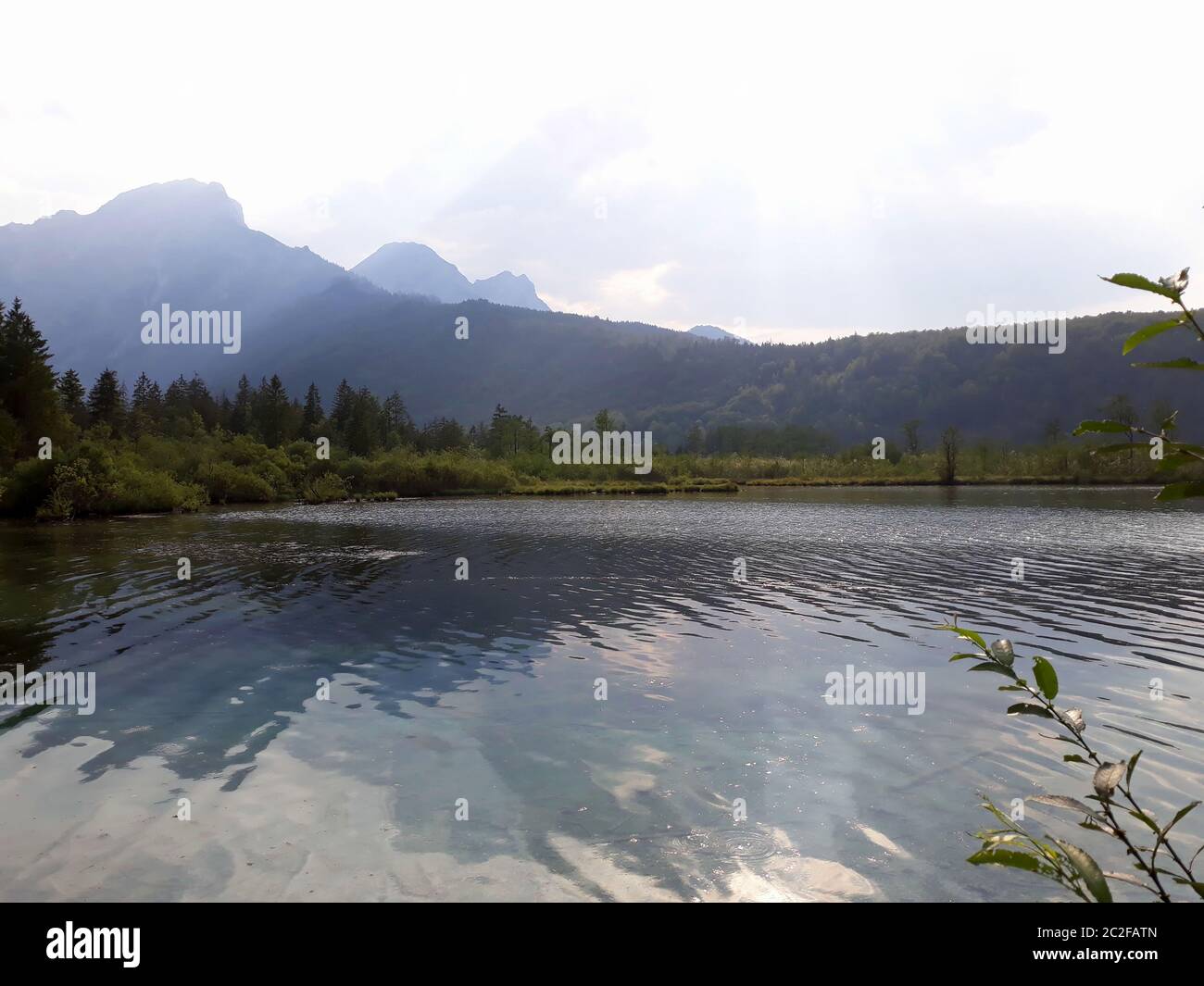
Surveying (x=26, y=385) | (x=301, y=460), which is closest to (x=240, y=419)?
(x=301, y=460)

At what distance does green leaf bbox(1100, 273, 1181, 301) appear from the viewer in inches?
76.1

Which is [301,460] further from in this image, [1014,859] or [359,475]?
[1014,859]

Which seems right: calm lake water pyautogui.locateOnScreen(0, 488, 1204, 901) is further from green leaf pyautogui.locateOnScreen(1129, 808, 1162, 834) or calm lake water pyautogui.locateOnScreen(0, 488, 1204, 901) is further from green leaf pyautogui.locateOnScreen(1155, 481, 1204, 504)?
green leaf pyautogui.locateOnScreen(1155, 481, 1204, 504)

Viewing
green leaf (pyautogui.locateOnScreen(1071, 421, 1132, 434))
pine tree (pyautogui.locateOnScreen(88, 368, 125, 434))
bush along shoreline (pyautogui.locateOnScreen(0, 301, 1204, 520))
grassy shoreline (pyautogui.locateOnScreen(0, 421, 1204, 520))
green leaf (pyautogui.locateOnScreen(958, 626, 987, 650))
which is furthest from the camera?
pine tree (pyautogui.locateOnScreen(88, 368, 125, 434))

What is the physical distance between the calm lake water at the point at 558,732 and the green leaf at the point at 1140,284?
624 cm

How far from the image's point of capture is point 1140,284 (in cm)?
195

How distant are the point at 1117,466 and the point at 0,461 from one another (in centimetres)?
13365

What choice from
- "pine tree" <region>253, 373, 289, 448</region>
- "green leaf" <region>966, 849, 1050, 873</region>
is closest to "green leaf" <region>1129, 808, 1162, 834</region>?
"green leaf" <region>966, 849, 1050, 873</region>

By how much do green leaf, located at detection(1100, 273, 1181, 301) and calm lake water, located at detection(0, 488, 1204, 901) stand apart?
6.24m

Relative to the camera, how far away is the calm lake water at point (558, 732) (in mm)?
7363

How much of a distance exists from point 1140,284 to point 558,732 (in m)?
10.1

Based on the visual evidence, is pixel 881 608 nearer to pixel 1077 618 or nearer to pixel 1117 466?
pixel 1077 618

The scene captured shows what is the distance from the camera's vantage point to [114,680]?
13.9 m
